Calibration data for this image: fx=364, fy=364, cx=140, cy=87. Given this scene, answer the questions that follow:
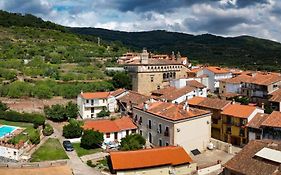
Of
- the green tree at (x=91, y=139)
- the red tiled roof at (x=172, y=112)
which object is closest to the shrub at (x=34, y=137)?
the green tree at (x=91, y=139)

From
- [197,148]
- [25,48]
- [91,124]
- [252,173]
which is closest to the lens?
[252,173]

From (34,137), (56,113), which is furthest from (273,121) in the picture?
(56,113)

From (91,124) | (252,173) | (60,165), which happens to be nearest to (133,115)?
(91,124)

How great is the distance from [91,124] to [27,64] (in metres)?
35.4

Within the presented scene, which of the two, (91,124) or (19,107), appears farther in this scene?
(19,107)

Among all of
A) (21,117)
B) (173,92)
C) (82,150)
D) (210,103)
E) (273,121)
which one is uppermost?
(173,92)

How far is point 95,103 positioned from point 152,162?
21684 mm

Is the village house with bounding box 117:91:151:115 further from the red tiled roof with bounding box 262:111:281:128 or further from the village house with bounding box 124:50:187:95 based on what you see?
the red tiled roof with bounding box 262:111:281:128

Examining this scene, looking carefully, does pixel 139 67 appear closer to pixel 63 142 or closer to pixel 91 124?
pixel 91 124

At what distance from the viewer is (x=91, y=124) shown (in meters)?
49.5

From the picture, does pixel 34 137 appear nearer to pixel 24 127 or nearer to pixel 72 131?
pixel 72 131

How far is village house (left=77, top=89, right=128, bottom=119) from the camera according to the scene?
56.6 m

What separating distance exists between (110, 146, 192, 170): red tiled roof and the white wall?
3.06 m

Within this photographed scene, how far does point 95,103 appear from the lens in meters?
57.2
